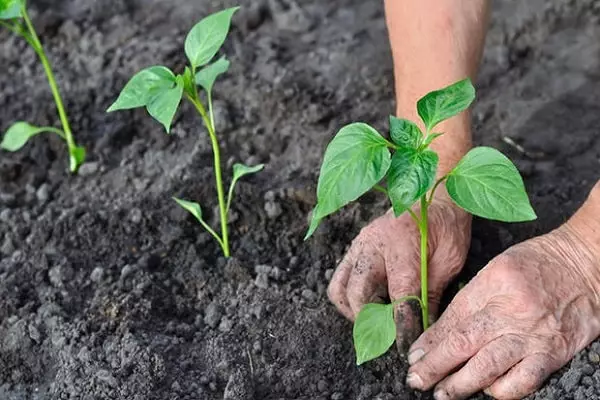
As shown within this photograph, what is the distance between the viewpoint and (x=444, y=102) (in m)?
1.51

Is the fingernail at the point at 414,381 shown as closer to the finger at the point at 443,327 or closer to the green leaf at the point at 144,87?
the finger at the point at 443,327

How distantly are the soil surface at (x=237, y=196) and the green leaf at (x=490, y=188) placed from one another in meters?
0.42

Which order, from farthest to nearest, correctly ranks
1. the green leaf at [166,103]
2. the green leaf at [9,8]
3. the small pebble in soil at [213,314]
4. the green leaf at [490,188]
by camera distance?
the green leaf at [9,8]
the small pebble in soil at [213,314]
the green leaf at [166,103]
the green leaf at [490,188]

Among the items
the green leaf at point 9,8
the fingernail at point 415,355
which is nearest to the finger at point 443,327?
the fingernail at point 415,355

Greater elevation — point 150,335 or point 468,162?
point 468,162

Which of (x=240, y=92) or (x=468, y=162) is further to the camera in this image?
(x=240, y=92)

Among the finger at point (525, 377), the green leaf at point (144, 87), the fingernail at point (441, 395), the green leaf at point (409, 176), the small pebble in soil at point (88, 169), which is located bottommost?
the fingernail at point (441, 395)

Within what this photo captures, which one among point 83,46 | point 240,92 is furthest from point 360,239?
point 83,46

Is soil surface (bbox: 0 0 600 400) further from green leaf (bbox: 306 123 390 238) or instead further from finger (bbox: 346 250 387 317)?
green leaf (bbox: 306 123 390 238)

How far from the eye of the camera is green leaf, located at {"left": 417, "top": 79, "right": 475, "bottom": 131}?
59.2 inches

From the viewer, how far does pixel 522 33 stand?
2.61 meters

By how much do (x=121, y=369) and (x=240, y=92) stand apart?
3.05 ft

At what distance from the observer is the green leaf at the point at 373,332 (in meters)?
1.55

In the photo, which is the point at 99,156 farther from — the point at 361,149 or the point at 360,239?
the point at 361,149
